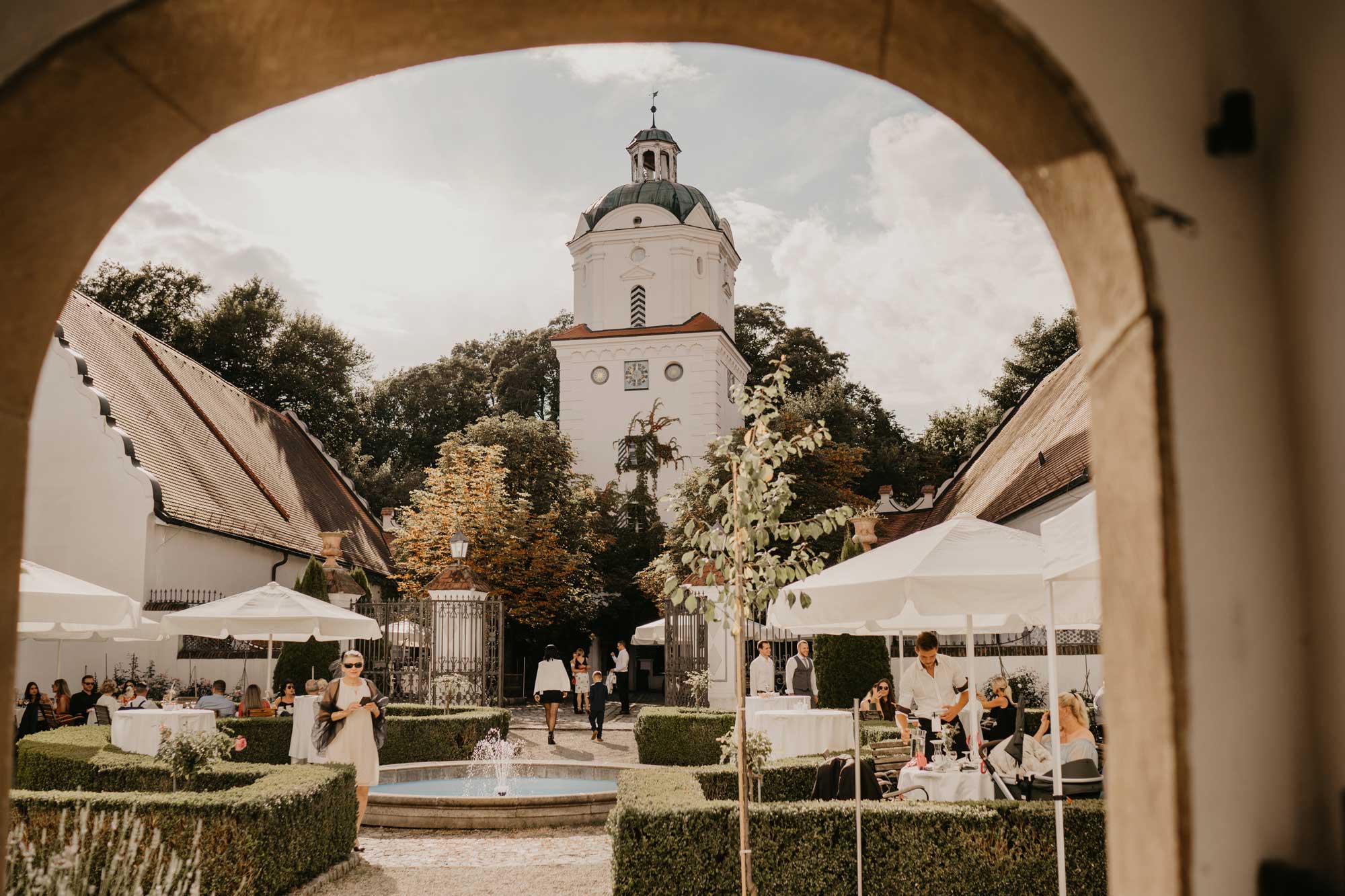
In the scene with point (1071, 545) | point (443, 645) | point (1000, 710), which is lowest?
point (1000, 710)

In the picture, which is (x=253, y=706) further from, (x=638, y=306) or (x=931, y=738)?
(x=638, y=306)

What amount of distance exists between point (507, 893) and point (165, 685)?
633 inches

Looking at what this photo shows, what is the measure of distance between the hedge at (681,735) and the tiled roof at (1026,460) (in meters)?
6.01

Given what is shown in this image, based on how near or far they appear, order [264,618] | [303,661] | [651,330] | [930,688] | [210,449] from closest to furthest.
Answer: [930,688] → [264,618] → [303,661] → [210,449] → [651,330]

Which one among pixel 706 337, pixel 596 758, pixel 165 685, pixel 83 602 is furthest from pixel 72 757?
pixel 706 337

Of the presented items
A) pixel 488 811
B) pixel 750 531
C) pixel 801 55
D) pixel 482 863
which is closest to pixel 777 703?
pixel 488 811

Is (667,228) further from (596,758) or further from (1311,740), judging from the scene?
(1311,740)

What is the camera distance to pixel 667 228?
49875 millimetres

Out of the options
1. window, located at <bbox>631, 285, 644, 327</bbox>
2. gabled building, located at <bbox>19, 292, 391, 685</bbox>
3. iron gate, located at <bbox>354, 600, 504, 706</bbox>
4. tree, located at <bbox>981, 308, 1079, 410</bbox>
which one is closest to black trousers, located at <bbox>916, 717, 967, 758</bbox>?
iron gate, located at <bbox>354, 600, 504, 706</bbox>

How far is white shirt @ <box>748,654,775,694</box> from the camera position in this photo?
64.2ft

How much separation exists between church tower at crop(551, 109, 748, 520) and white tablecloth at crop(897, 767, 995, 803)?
38769 millimetres

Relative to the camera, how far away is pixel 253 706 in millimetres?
20250

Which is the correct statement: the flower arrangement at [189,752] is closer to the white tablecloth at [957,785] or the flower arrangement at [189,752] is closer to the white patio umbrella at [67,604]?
→ the white patio umbrella at [67,604]

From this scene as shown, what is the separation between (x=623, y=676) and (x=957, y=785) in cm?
2747
